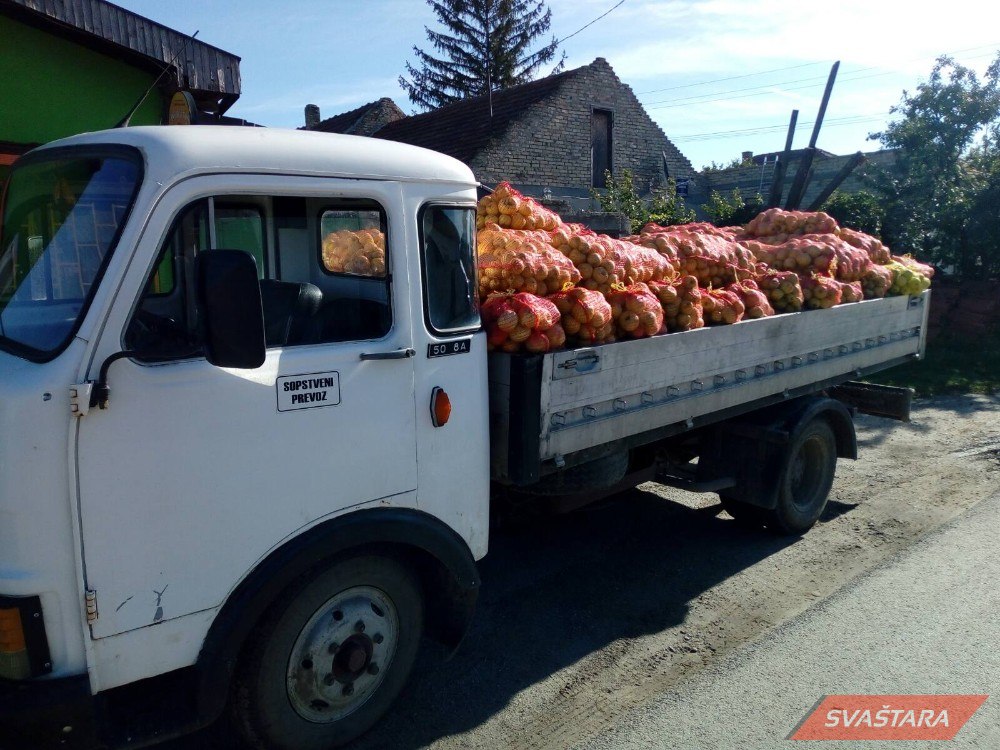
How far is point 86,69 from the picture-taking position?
7566 millimetres

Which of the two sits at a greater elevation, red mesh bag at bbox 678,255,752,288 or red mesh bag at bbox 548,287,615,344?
red mesh bag at bbox 678,255,752,288

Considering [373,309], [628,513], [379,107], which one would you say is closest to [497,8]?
[379,107]

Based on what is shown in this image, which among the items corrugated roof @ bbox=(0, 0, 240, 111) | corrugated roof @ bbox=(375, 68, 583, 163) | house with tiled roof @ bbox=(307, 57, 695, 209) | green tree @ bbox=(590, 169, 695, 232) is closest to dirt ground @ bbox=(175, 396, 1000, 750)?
corrugated roof @ bbox=(0, 0, 240, 111)

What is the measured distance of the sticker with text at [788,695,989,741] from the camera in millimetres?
3354

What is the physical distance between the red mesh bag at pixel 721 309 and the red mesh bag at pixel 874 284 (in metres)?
2.29

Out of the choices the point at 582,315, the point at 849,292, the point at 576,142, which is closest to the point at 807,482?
the point at 849,292

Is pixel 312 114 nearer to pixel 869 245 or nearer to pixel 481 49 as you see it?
pixel 481 49

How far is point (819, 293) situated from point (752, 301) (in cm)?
89

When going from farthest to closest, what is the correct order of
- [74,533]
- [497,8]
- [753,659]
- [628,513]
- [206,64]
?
[497,8], [206,64], [628,513], [753,659], [74,533]

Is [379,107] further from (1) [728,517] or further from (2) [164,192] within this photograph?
(2) [164,192]

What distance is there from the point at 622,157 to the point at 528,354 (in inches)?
741

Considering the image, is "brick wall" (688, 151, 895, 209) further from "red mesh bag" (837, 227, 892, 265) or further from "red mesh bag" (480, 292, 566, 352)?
"red mesh bag" (480, 292, 566, 352)

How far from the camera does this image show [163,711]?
2.66m

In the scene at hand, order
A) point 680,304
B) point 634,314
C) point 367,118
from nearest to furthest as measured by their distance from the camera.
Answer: point 634,314, point 680,304, point 367,118
